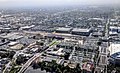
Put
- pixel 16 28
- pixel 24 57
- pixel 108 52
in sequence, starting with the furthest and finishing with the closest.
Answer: pixel 16 28 → pixel 108 52 → pixel 24 57

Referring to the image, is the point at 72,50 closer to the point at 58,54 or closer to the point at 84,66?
the point at 58,54

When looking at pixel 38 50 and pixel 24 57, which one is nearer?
pixel 24 57

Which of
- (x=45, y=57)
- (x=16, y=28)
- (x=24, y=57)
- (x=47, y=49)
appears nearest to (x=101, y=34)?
(x=47, y=49)

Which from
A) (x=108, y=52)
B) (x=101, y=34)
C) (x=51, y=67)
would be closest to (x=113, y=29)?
(x=101, y=34)

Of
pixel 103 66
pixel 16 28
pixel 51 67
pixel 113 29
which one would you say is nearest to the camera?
pixel 51 67

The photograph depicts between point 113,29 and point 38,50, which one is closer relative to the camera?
→ point 38,50

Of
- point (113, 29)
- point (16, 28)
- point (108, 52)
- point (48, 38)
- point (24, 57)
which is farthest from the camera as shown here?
point (16, 28)

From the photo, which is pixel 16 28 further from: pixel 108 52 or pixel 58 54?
pixel 108 52

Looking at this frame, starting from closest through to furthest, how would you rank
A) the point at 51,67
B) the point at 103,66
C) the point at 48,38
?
the point at 51,67 → the point at 103,66 → the point at 48,38
